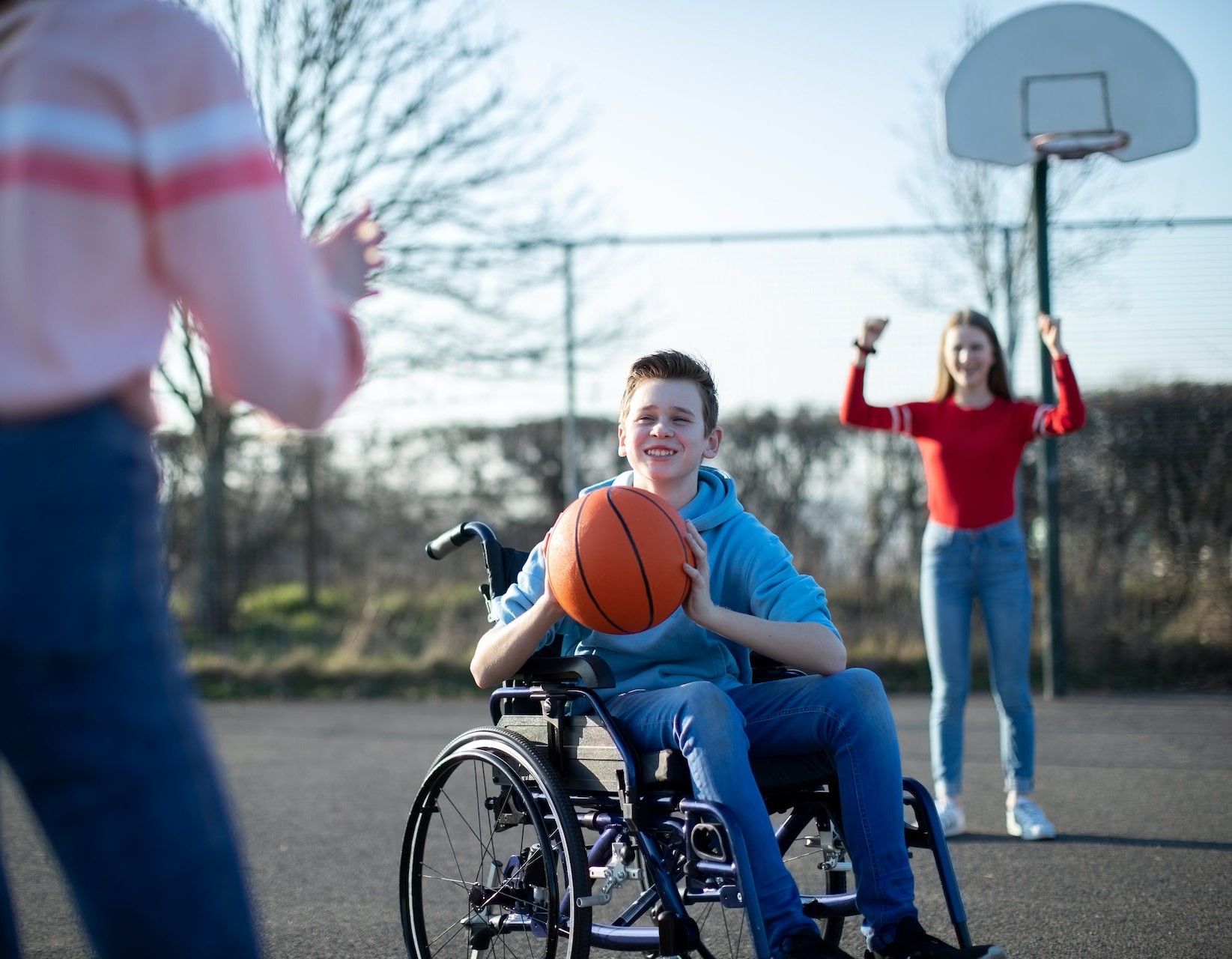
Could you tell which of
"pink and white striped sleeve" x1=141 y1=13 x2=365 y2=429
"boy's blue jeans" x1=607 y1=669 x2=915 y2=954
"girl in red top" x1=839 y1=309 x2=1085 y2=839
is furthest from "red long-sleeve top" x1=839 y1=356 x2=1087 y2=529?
"pink and white striped sleeve" x1=141 y1=13 x2=365 y2=429

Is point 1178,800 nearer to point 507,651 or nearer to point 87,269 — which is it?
point 507,651

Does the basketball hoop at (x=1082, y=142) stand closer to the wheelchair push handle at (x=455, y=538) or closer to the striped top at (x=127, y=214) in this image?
the wheelchair push handle at (x=455, y=538)

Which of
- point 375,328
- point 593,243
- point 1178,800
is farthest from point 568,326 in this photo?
point 1178,800

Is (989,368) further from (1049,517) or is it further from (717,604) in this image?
(1049,517)

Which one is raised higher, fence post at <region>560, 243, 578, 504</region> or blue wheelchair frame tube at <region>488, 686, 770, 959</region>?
fence post at <region>560, 243, 578, 504</region>

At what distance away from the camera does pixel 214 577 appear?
1077cm

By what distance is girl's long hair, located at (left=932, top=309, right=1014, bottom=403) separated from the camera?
17.9 feet

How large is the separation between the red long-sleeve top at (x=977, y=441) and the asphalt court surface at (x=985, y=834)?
131 centimetres

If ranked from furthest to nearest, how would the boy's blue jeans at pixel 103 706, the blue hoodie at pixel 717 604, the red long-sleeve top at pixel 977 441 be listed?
1. the red long-sleeve top at pixel 977 441
2. the blue hoodie at pixel 717 604
3. the boy's blue jeans at pixel 103 706

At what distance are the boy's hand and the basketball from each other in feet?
0.05

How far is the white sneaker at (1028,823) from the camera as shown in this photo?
16.4ft

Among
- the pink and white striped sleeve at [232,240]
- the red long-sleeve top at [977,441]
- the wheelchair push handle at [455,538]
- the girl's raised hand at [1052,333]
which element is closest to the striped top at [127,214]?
the pink and white striped sleeve at [232,240]

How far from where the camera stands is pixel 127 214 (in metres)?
1.44

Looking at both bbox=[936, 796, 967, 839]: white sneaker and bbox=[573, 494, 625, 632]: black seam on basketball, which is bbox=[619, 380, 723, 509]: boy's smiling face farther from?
bbox=[936, 796, 967, 839]: white sneaker
